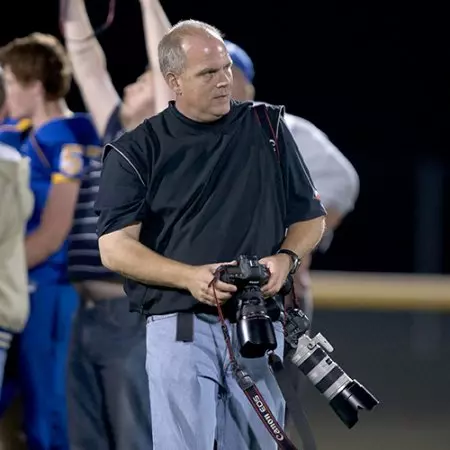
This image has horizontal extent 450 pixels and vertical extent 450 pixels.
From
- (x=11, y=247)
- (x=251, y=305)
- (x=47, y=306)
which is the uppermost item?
(x=251, y=305)

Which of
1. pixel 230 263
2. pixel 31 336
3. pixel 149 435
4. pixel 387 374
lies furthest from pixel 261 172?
pixel 387 374

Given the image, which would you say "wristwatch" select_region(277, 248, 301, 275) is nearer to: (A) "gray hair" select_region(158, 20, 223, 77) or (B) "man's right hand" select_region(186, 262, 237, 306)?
(B) "man's right hand" select_region(186, 262, 237, 306)

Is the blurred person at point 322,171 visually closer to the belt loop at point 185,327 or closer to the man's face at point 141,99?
the man's face at point 141,99

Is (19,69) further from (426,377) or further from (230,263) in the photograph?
(426,377)

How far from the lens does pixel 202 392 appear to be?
3646 millimetres

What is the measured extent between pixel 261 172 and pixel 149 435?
1.39m

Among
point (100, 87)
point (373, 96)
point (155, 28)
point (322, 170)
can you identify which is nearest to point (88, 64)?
point (100, 87)

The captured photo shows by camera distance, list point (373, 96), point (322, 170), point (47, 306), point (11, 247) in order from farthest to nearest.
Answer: point (373, 96) < point (47, 306) < point (322, 170) < point (11, 247)

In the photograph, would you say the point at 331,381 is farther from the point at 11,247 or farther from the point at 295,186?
the point at 11,247

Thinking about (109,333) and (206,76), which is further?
(109,333)

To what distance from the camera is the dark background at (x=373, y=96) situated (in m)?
11.4

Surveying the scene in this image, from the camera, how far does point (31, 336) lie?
5.24 metres

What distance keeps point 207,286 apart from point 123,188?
1.22 feet

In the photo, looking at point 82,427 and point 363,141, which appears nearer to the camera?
point 82,427
